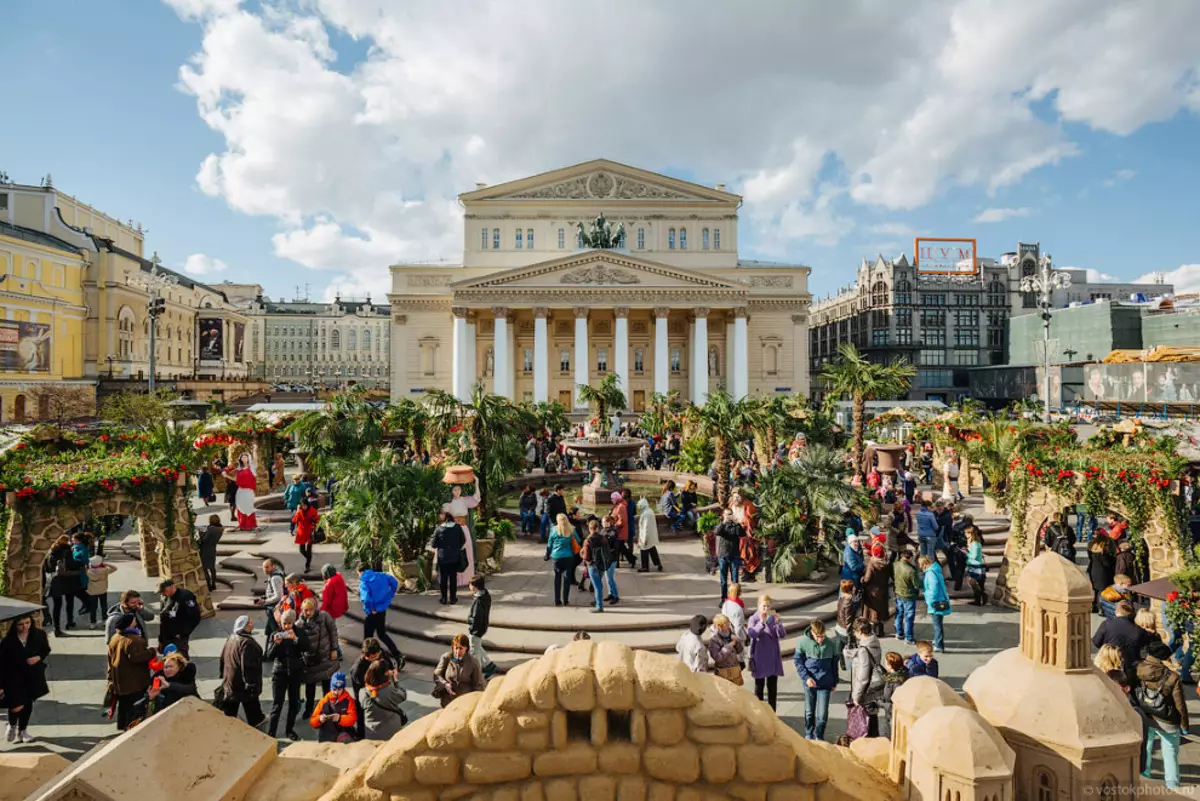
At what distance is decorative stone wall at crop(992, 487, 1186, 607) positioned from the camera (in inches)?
338

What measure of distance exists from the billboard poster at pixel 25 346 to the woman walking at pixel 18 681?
4827cm

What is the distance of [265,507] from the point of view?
1895 cm

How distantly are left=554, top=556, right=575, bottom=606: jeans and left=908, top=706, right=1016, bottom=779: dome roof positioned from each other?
7870 mm

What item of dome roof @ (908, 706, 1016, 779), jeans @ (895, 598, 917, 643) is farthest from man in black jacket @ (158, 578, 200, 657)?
jeans @ (895, 598, 917, 643)

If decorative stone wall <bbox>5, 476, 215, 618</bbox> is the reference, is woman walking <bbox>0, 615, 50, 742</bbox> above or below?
below

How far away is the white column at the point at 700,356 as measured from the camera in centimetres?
4881

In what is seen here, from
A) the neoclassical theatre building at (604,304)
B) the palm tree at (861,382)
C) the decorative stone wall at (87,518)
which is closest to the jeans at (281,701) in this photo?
the decorative stone wall at (87,518)

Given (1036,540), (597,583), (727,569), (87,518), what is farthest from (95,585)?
(1036,540)

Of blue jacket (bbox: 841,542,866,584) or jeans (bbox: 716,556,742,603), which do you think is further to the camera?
jeans (bbox: 716,556,742,603)

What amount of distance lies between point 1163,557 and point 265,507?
19.9 m

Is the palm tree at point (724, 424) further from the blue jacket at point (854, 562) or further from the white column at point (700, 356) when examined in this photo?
the white column at point (700, 356)

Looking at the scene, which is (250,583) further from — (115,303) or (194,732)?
(115,303)

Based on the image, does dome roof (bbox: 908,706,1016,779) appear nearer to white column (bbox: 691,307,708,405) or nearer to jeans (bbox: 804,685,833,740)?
jeans (bbox: 804,685,833,740)

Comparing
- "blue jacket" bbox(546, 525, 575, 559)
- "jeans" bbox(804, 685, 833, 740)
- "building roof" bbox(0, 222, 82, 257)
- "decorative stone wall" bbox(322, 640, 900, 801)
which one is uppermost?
"building roof" bbox(0, 222, 82, 257)
